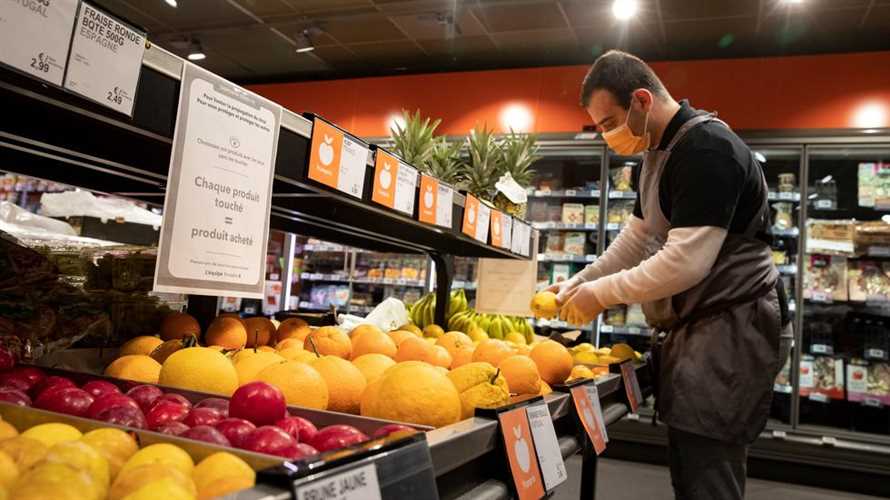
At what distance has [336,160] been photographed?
1229 millimetres

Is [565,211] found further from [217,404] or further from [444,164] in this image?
[217,404]

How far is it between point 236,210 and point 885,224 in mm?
5102

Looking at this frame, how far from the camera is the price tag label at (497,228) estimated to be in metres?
2.27

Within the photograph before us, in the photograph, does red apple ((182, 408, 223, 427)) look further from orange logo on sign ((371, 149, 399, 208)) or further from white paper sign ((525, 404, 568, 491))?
orange logo on sign ((371, 149, 399, 208))

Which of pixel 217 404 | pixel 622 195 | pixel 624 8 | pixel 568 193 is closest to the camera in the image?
pixel 217 404

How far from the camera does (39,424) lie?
2.47 ft

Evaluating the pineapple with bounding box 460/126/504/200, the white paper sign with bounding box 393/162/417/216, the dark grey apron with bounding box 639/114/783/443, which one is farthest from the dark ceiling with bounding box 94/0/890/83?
the white paper sign with bounding box 393/162/417/216

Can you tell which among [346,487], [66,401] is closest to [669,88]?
[66,401]

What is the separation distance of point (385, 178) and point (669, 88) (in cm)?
462

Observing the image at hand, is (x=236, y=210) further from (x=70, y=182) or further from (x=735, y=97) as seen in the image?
(x=735, y=97)

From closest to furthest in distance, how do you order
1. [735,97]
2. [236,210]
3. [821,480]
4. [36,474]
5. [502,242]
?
1. [36,474]
2. [236,210]
3. [502,242]
4. [821,480]
5. [735,97]

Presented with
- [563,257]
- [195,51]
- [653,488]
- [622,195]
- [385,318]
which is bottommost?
[653,488]

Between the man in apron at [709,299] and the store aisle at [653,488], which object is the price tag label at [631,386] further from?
the store aisle at [653,488]

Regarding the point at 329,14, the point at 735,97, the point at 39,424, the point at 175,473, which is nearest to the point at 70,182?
the point at 39,424
